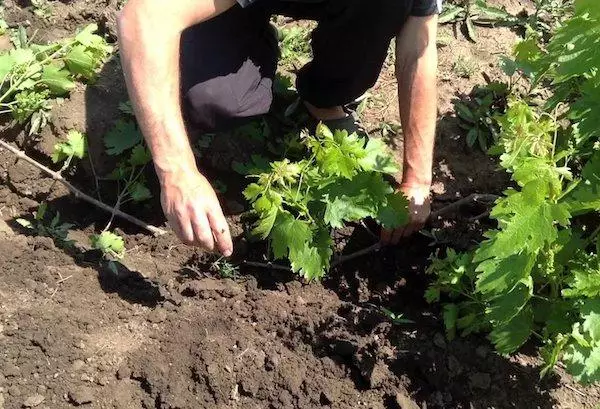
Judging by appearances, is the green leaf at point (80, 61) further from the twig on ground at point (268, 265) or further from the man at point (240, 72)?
the twig on ground at point (268, 265)

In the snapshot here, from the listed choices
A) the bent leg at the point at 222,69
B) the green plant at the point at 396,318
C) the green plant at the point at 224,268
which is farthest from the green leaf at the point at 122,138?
the green plant at the point at 396,318

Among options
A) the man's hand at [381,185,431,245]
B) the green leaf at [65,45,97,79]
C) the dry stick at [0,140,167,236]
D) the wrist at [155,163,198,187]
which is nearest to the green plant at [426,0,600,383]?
the man's hand at [381,185,431,245]

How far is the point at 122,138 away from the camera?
9.25 feet

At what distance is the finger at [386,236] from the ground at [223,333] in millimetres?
83

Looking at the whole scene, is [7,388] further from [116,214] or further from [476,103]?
[476,103]

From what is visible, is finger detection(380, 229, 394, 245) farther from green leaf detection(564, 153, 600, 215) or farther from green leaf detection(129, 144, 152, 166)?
green leaf detection(129, 144, 152, 166)

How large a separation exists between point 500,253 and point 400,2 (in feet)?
3.48

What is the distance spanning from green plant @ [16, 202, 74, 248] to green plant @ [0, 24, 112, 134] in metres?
0.35

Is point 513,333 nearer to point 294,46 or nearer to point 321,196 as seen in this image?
point 321,196

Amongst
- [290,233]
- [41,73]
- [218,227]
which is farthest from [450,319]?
[41,73]

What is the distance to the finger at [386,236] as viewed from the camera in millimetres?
2574

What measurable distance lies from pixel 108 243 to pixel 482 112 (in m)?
1.64

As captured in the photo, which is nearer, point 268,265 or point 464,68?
point 268,265

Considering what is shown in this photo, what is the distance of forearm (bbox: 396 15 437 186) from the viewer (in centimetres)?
254
